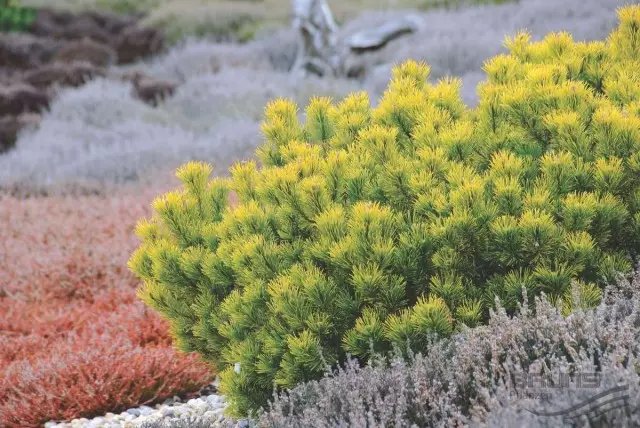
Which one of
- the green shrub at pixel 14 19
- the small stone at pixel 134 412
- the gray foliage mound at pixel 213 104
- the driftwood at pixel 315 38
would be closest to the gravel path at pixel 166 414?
the small stone at pixel 134 412

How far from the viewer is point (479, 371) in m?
2.56

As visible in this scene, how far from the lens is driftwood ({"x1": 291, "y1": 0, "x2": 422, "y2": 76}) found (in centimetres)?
1186

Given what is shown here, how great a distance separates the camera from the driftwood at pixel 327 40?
1186cm

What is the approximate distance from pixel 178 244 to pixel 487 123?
1.41m

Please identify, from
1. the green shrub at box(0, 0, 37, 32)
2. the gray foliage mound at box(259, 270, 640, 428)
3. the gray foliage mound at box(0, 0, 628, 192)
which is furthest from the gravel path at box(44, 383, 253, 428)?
the green shrub at box(0, 0, 37, 32)

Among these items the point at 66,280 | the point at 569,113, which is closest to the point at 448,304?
the point at 569,113

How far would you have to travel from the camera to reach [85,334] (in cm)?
456

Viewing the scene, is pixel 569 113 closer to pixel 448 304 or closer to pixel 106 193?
pixel 448 304

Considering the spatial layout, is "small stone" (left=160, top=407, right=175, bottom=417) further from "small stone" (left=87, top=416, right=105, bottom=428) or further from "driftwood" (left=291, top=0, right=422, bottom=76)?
"driftwood" (left=291, top=0, right=422, bottom=76)

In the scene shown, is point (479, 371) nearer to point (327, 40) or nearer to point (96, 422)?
point (96, 422)

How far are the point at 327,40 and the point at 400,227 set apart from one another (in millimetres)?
9554

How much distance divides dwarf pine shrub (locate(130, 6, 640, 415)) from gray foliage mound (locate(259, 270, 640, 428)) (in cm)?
17

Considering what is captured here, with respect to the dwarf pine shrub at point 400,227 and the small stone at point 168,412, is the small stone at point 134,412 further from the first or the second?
the dwarf pine shrub at point 400,227

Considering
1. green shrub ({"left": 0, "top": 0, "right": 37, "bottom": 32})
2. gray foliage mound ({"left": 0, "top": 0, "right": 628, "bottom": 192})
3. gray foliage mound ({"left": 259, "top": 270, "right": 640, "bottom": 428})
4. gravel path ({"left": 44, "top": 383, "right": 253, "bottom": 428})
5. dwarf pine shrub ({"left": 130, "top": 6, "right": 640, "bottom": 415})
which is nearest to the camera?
gray foliage mound ({"left": 259, "top": 270, "right": 640, "bottom": 428})
